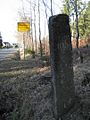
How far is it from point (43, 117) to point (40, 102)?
0.88 metres

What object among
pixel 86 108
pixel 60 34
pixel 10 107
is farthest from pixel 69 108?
pixel 10 107

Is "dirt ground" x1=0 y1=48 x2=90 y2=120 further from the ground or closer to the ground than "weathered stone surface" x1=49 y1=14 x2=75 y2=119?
closer to the ground

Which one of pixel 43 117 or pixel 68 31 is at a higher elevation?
pixel 68 31

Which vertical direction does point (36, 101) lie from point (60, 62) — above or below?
below

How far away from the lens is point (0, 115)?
850 cm

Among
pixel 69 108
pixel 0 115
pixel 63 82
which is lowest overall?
pixel 0 115

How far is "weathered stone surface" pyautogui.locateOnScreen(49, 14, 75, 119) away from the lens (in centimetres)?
664

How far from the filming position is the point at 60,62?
6.67 meters

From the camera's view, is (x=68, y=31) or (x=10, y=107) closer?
(x=68, y=31)

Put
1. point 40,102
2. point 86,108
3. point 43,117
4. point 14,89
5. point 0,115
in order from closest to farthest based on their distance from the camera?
point 86,108
point 43,117
point 40,102
point 0,115
point 14,89

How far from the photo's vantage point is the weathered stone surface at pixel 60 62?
6645 mm

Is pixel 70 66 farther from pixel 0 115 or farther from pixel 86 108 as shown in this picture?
pixel 0 115

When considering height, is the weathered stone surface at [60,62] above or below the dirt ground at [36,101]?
above

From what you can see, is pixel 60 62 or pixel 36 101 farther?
pixel 36 101
